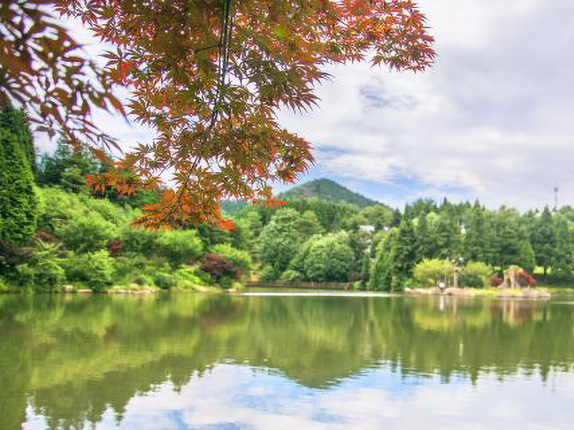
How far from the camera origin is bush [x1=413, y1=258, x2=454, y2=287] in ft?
147

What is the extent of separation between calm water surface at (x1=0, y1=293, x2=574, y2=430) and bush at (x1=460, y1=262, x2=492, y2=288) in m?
34.7

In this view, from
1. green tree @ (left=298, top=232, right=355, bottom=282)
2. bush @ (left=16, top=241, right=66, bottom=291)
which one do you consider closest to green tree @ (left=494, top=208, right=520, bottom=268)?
green tree @ (left=298, top=232, right=355, bottom=282)

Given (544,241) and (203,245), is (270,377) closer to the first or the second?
(203,245)

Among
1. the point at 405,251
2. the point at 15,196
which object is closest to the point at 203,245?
the point at 15,196

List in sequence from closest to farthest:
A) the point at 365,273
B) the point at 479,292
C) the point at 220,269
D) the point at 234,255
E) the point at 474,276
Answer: the point at 220,269 < the point at 234,255 < the point at 479,292 < the point at 474,276 < the point at 365,273

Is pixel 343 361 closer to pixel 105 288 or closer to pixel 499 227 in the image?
pixel 105 288

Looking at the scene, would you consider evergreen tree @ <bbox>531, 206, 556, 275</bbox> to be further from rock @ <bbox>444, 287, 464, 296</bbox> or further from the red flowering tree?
the red flowering tree

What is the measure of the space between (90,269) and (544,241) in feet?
166

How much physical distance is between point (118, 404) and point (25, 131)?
30431 millimetres

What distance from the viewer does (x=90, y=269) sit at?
24875 mm

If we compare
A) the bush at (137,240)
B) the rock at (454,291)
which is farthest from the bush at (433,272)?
the bush at (137,240)

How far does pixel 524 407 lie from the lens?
628 centimetres

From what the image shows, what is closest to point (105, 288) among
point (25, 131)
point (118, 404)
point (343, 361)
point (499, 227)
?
point (25, 131)

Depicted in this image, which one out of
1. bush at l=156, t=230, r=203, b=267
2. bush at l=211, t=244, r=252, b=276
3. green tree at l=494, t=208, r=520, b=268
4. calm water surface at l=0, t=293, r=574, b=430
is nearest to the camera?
calm water surface at l=0, t=293, r=574, b=430
